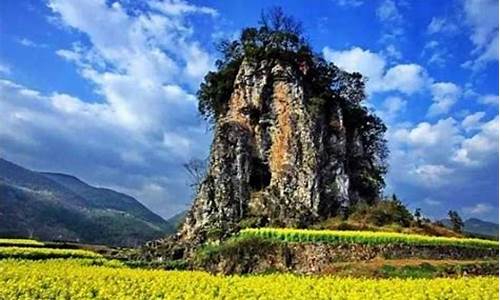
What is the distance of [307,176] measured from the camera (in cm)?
3512

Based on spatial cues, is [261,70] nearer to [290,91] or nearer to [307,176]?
[290,91]

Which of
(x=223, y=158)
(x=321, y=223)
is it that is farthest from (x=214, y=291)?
(x=223, y=158)

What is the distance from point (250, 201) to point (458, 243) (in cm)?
1340

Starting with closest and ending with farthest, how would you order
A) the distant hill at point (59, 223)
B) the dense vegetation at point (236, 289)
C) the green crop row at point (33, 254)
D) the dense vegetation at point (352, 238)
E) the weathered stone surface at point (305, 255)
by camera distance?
the dense vegetation at point (236, 289)
the green crop row at point (33, 254)
the weathered stone surface at point (305, 255)
the dense vegetation at point (352, 238)
the distant hill at point (59, 223)

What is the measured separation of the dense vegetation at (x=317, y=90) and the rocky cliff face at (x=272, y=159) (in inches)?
21.6

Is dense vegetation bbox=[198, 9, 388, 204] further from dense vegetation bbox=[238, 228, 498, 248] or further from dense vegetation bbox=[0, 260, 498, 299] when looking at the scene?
dense vegetation bbox=[0, 260, 498, 299]

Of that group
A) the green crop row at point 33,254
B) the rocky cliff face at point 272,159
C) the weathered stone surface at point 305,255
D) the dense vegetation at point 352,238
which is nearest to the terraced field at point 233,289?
the green crop row at point 33,254

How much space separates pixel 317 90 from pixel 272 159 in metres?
5.89

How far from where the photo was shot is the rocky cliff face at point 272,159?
113 feet

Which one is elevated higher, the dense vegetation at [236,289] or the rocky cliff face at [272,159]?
the rocky cliff face at [272,159]

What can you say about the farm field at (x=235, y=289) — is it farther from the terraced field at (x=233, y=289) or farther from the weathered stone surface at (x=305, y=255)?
the weathered stone surface at (x=305, y=255)

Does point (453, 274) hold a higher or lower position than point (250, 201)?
lower

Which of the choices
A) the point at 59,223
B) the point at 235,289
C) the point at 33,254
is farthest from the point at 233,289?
the point at 59,223

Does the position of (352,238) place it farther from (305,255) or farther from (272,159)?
(272,159)
